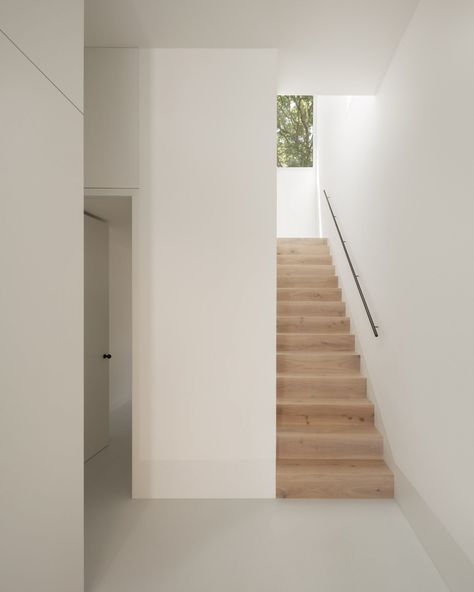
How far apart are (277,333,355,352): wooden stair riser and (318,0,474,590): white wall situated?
47 cm

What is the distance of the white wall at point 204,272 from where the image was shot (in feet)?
9.66

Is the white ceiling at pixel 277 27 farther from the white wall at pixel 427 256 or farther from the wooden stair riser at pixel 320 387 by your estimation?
the wooden stair riser at pixel 320 387

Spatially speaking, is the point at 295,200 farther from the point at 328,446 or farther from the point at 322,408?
the point at 328,446

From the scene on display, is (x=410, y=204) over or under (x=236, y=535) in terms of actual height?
over

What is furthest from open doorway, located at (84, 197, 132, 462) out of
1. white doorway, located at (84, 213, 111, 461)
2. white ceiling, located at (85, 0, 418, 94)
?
white ceiling, located at (85, 0, 418, 94)

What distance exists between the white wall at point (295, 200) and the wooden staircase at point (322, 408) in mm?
2399

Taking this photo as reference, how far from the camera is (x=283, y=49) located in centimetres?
292

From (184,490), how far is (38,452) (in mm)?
1624

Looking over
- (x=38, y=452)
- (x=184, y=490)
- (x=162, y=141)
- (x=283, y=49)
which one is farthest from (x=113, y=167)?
(x=184, y=490)

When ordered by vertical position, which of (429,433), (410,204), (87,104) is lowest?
(429,433)

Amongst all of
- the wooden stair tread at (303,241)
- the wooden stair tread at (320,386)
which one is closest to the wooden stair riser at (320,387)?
the wooden stair tread at (320,386)

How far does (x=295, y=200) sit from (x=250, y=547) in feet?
19.3

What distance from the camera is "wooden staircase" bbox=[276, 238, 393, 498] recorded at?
9.74ft

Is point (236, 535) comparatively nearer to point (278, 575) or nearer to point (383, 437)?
point (278, 575)
